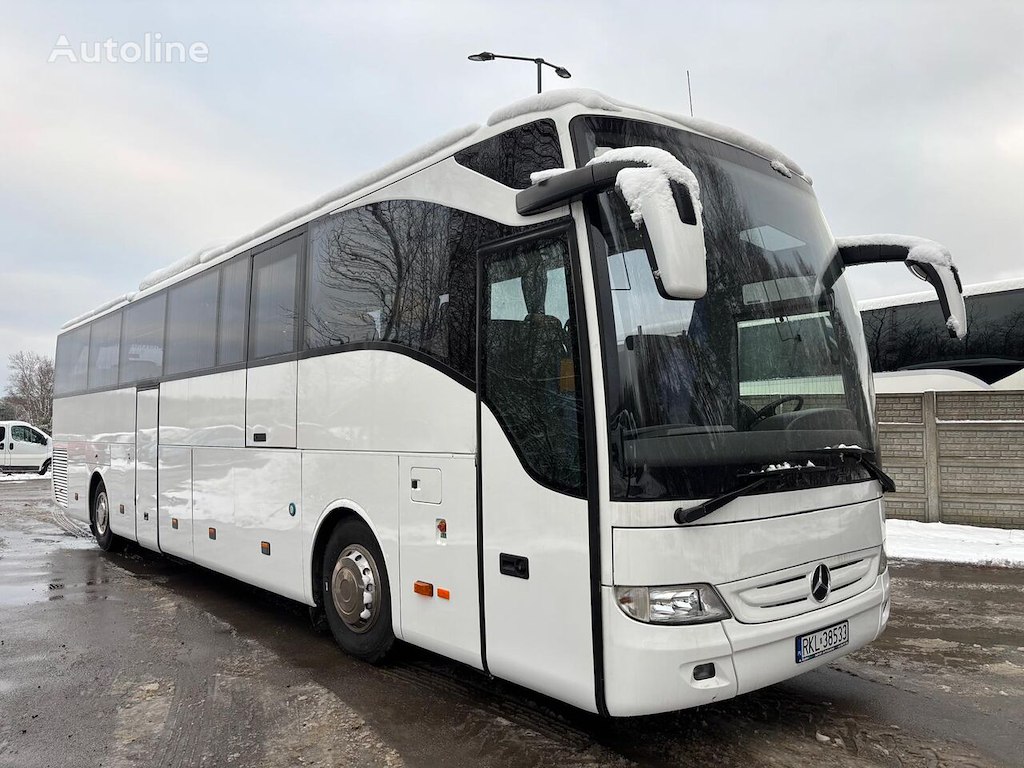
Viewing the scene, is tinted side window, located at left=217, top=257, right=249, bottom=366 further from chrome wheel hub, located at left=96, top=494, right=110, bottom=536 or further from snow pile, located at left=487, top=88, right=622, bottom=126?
chrome wheel hub, located at left=96, top=494, right=110, bottom=536

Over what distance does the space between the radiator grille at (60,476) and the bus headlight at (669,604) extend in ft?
38.1

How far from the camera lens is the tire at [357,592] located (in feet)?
17.4

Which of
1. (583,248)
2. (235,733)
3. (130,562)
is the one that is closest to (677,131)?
(583,248)

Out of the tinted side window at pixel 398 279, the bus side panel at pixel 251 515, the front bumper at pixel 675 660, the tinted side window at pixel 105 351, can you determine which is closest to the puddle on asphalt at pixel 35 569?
the bus side panel at pixel 251 515

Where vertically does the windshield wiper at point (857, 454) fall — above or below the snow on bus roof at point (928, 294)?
below

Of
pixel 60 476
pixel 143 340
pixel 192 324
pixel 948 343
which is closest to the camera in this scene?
pixel 192 324

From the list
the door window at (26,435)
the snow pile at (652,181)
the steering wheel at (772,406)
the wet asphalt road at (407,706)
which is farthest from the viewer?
the door window at (26,435)

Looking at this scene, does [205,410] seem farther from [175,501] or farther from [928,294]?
[928,294]

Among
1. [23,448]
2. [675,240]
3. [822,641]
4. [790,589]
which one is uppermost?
[675,240]

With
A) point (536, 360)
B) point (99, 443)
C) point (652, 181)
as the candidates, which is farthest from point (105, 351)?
point (652, 181)

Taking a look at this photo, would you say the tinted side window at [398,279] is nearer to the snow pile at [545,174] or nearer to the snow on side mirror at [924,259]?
the snow pile at [545,174]

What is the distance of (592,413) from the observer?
12.1 feet

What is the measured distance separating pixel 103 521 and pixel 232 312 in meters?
5.31

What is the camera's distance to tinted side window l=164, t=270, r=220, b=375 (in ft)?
25.8
